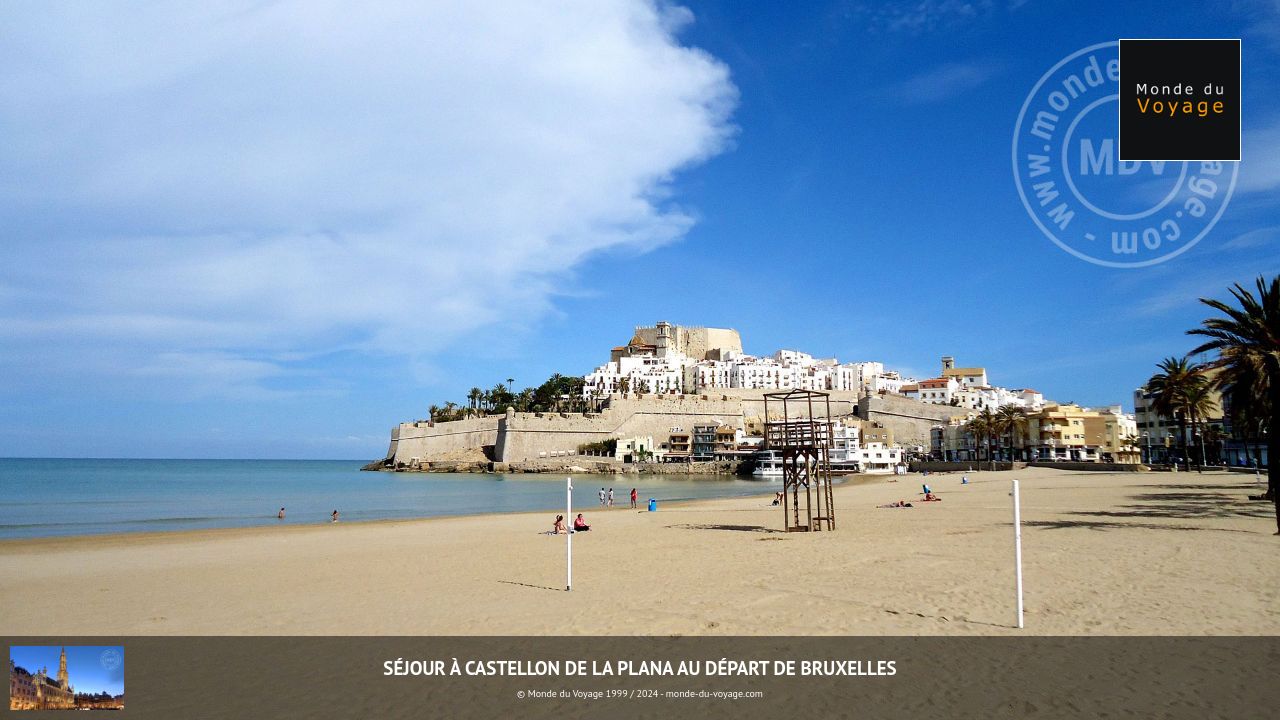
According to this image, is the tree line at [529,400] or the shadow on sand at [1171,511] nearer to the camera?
the shadow on sand at [1171,511]

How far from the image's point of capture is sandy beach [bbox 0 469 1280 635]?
28.0ft

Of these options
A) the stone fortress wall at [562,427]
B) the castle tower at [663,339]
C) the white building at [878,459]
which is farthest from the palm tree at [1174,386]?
the castle tower at [663,339]

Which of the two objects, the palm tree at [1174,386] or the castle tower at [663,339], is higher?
the castle tower at [663,339]

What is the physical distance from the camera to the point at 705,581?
1152 cm

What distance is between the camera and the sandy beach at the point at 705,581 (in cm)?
852

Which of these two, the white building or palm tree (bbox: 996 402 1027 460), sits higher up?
palm tree (bbox: 996 402 1027 460)

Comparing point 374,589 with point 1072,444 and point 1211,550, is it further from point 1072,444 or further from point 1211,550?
point 1072,444
